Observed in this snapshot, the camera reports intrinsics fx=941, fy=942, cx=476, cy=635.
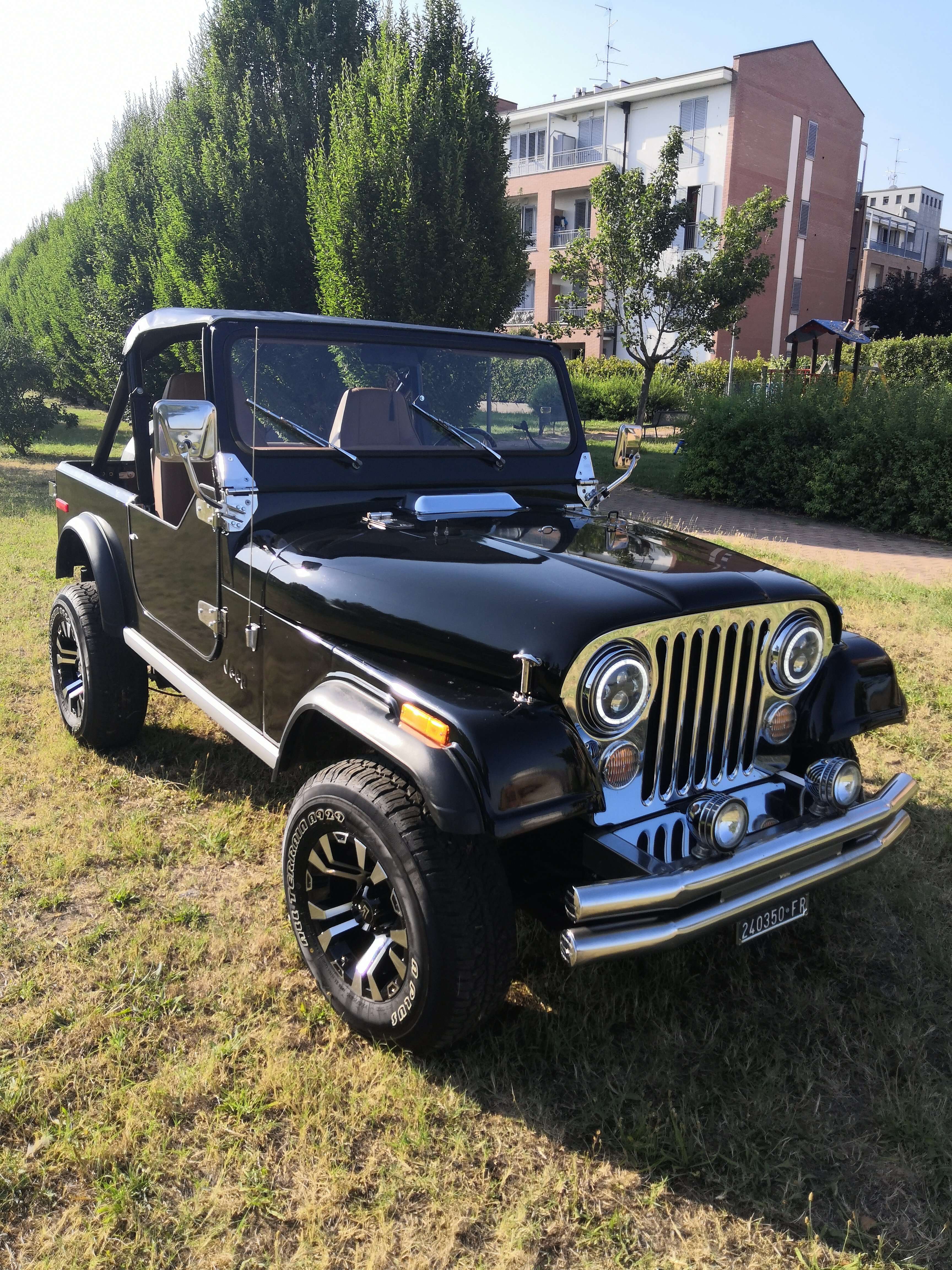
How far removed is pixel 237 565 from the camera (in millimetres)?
3152

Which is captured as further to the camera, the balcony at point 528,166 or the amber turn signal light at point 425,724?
the balcony at point 528,166

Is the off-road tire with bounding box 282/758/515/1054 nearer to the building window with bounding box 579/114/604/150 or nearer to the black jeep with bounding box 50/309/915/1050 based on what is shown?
the black jeep with bounding box 50/309/915/1050

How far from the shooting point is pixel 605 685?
237cm

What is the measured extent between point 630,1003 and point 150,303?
20534 mm

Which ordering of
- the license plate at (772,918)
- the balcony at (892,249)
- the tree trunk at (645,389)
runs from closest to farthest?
the license plate at (772,918) < the tree trunk at (645,389) < the balcony at (892,249)

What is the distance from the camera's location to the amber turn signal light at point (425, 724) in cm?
224

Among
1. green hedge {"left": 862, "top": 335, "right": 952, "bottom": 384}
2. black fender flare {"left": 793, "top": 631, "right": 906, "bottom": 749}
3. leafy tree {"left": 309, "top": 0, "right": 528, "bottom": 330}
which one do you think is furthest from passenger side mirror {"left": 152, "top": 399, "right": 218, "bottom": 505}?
green hedge {"left": 862, "top": 335, "right": 952, "bottom": 384}

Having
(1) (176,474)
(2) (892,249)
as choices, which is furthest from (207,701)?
(2) (892,249)

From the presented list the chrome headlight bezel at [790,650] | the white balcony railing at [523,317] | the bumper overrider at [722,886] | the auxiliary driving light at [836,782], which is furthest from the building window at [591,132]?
the bumper overrider at [722,886]

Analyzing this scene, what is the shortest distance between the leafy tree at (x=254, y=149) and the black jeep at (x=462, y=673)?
13624 mm

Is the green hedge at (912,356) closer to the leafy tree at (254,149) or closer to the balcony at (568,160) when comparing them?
the balcony at (568,160)

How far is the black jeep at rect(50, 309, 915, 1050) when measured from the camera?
227cm

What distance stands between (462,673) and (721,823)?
2.52 ft

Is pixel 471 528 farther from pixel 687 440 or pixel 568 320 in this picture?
pixel 568 320
